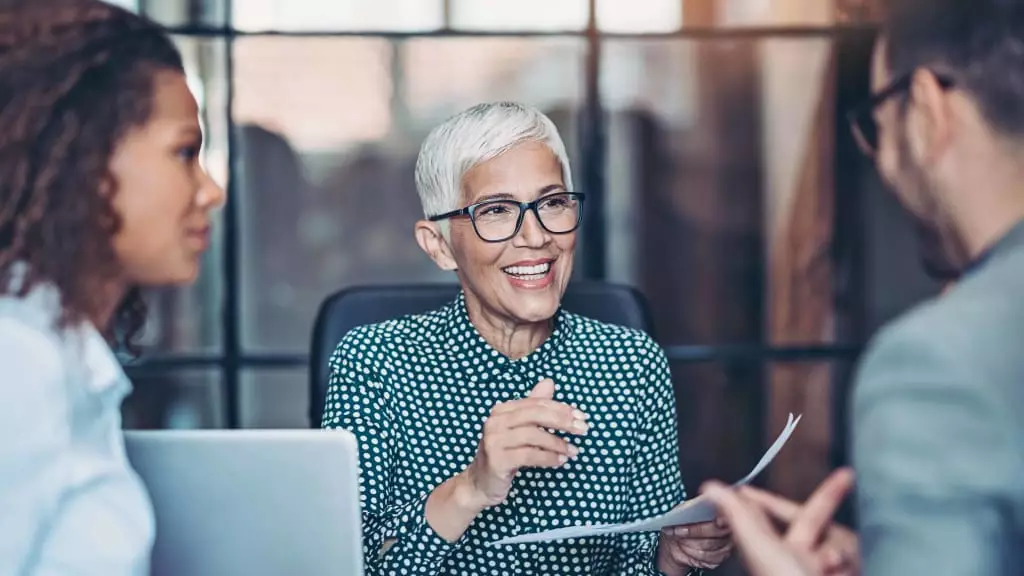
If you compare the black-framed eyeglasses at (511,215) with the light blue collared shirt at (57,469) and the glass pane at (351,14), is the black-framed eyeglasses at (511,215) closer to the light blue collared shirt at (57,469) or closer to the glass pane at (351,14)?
the light blue collared shirt at (57,469)

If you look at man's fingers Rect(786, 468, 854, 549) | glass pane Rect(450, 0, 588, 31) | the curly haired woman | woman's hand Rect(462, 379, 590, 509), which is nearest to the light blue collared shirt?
the curly haired woman

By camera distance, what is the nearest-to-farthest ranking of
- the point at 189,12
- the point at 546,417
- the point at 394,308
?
the point at 546,417 → the point at 394,308 → the point at 189,12

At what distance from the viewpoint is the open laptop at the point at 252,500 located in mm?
856

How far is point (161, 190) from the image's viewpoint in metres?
0.87

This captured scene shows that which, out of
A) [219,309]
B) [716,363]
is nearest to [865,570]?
[716,363]

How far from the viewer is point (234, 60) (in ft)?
7.41

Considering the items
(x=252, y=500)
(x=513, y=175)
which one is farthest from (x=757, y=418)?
(x=252, y=500)

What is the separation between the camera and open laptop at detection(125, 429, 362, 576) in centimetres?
86

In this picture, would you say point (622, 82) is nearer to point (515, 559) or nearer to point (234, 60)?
point (234, 60)

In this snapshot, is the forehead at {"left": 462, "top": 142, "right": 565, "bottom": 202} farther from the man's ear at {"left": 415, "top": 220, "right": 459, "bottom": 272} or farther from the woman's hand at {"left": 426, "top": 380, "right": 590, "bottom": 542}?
the woman's hand at {"left": 426, "top": 380, "right": 590, "bottom": 542}

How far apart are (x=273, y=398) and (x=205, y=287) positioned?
297 millimetres

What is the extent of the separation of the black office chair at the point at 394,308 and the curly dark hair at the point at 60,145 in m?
0.65

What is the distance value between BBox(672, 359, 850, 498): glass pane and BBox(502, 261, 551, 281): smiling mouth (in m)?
1.10

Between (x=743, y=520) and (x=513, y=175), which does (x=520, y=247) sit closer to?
(x=513, y=175)
